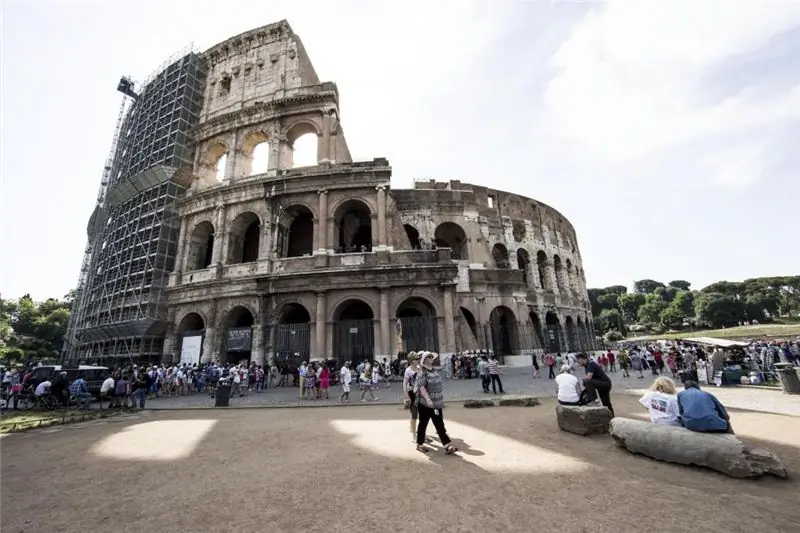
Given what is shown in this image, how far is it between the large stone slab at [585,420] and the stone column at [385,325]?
33.0ft

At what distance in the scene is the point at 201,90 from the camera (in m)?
23.9

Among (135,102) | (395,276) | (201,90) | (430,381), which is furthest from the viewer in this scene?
(135,102)

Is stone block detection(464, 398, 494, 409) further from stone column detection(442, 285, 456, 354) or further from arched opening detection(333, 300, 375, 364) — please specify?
arched opening detection(333, 300, 375, 364)

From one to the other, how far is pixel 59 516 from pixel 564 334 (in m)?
27.0

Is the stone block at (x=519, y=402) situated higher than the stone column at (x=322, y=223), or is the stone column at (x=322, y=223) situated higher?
the stone column at (x=322, y=223)

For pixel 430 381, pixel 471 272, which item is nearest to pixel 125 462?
pixel 430 381

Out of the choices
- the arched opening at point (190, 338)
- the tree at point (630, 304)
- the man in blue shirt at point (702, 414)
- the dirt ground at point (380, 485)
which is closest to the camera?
the dirt ground at point (380, 485)

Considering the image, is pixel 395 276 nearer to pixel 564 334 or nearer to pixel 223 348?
pixel 223 348

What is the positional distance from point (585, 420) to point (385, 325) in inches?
424

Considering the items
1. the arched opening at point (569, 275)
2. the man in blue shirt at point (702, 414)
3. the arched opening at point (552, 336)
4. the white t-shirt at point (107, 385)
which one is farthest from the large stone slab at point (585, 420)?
the arched opening at point (569, 275)

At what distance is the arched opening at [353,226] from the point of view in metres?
18.8

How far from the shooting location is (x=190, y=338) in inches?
683

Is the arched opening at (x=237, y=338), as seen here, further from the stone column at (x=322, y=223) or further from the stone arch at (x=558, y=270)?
the stone arch at (x=558, y=270)

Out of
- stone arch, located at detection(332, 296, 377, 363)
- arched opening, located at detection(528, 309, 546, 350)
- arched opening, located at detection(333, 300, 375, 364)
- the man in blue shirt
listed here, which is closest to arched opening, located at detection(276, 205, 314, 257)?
stone arch, located at detection(332, 296, 377, 363)
